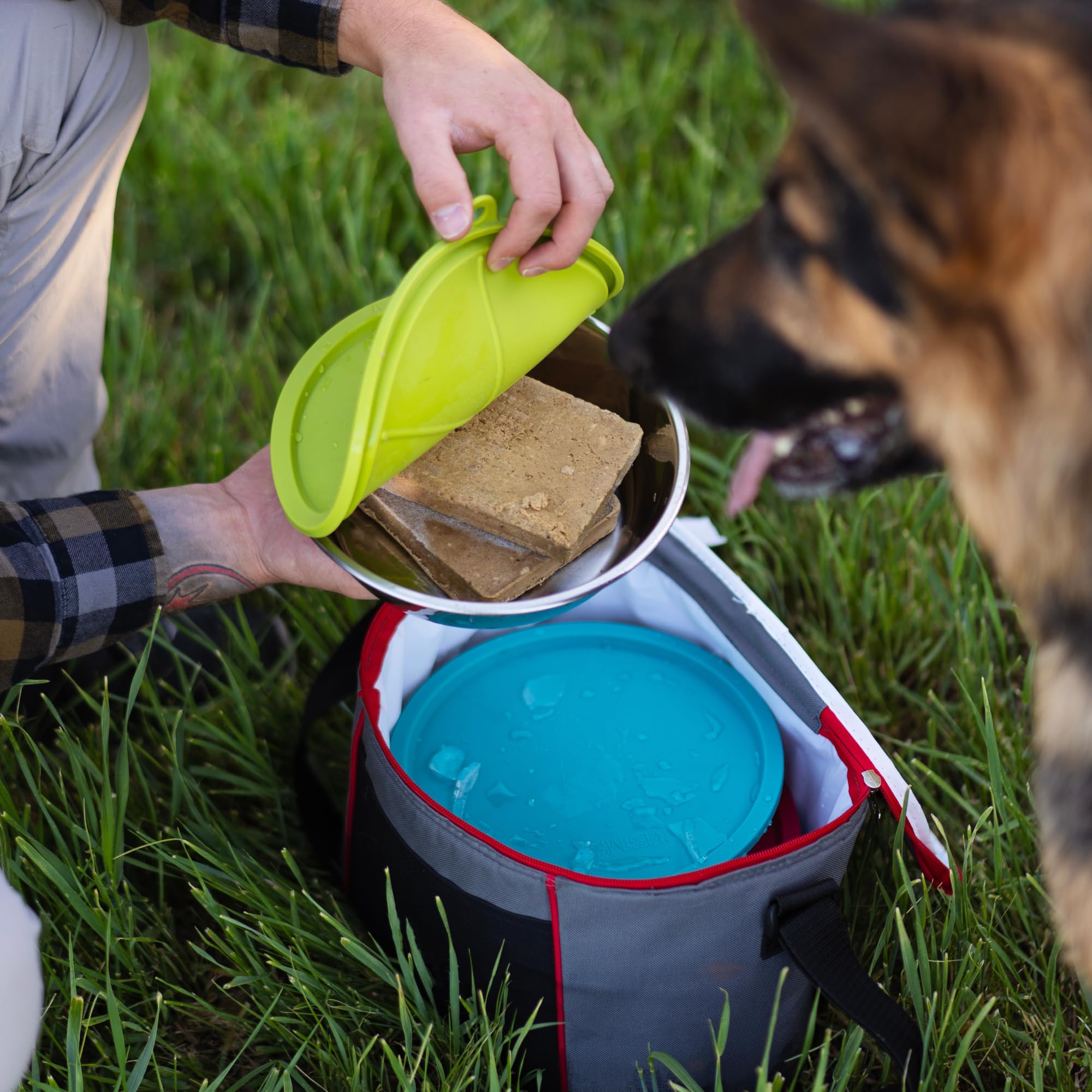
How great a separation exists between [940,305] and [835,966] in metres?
0.74

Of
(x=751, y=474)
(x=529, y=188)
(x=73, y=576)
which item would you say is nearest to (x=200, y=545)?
(x=73, y=576)

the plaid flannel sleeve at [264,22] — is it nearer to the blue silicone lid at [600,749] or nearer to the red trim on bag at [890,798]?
the blue silicone lid at [600,749]

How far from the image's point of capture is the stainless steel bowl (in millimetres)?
1288

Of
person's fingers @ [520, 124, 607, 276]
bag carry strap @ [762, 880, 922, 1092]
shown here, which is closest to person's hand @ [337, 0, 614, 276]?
person's fingers @ [520, 124, 607, 276]

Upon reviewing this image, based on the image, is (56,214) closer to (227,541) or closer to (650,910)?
(227,541)

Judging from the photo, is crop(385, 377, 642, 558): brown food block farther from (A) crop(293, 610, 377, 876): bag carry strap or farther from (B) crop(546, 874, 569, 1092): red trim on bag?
(B) crop(546, 874, 569, 1092): red trim on bag

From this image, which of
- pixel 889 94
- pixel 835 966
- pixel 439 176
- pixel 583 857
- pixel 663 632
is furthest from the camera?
pixel 663 632

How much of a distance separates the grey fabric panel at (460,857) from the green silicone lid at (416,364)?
1.13 feet

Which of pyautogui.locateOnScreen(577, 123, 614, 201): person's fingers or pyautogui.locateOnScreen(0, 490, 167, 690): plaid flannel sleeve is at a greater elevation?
pyautogui.locateOnScreen(577, 123, 614, 201): person's fingers

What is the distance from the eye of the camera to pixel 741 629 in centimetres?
156

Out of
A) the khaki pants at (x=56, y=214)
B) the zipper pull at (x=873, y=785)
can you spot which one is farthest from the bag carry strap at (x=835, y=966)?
the khaki pants at (x=56, y=214)

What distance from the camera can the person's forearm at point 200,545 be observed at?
1500 millimetres

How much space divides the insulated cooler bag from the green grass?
63 mm

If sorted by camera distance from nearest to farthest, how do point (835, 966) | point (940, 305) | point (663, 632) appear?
point (940, 305) → point (835, 966) → point (663, 632)
